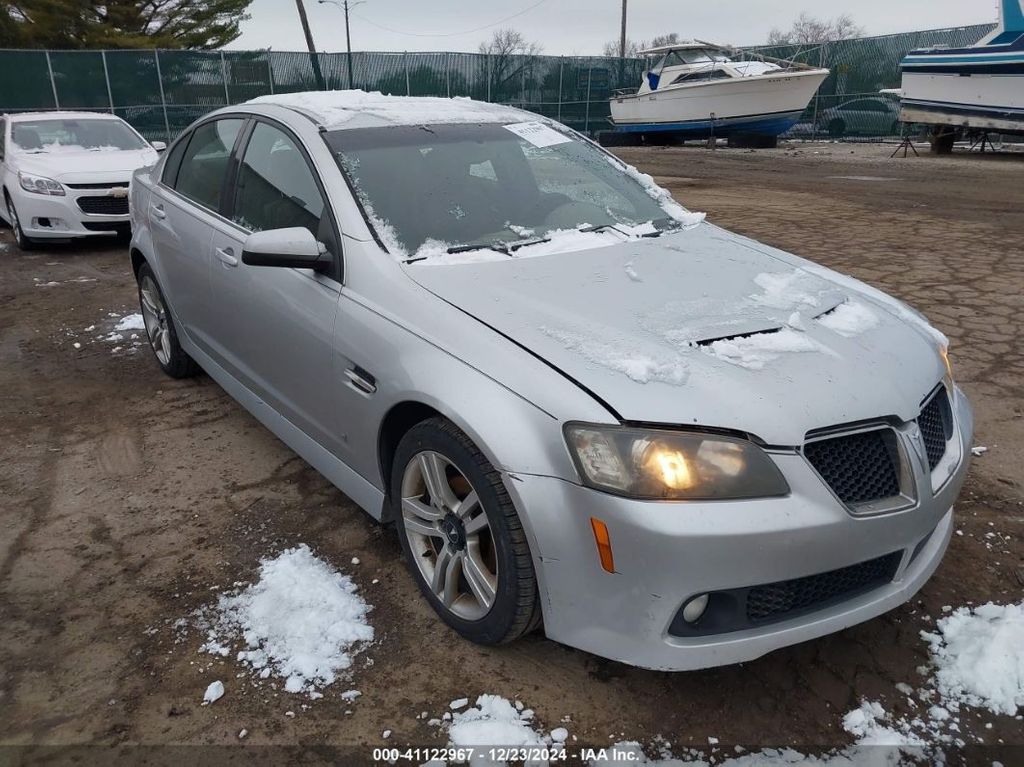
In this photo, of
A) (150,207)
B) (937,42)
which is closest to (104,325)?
(150,207)

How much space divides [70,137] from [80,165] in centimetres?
111

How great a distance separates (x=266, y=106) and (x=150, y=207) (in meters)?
1.27

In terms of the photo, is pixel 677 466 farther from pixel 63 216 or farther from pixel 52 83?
pixel 52 83

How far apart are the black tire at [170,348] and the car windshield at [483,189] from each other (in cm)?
186

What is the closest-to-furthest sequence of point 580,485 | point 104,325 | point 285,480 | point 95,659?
point 580,485, point 95,659, point 285,480, point 104,325

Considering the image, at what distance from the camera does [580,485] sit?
1910mm

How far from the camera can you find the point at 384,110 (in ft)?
11.1

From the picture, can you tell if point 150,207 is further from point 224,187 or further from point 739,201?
point 739,201

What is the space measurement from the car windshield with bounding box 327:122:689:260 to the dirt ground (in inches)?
47.8

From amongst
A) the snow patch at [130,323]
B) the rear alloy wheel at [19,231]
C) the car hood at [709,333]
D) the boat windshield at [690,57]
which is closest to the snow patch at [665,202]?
the car hood at [709,333]

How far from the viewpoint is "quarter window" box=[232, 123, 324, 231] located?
2.97 m

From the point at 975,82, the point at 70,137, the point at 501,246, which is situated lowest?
the point at 501,246

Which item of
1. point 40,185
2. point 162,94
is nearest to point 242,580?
point 40,185

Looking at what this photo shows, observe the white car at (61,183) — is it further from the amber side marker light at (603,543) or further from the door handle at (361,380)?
the amber side marker light at (603,543)
